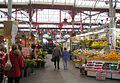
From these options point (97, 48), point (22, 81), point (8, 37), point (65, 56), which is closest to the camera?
point (8, 37)

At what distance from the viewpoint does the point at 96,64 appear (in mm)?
6770

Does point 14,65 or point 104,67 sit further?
point 104,67

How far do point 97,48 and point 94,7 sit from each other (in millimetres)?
10065

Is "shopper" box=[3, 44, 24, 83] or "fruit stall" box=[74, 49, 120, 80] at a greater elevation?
"shopper" box=[3, 44, 24, 83]

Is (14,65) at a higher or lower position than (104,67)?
higher

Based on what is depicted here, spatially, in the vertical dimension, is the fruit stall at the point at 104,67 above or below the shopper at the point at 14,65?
below

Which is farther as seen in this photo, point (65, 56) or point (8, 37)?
point (65, 56)

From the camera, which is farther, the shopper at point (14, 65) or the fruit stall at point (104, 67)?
the fruit stall at point (104, 67)

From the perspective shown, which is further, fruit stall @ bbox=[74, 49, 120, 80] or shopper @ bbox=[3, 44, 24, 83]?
fruit stall @ bbox=[74, 49, 120, 80]

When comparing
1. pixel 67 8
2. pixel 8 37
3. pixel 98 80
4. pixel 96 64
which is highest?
pixel 67 8

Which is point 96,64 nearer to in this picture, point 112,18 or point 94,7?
point 112,18

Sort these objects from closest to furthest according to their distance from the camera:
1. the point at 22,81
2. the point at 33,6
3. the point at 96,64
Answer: the point at 22,81, the point at 96,64, the point at 33,6

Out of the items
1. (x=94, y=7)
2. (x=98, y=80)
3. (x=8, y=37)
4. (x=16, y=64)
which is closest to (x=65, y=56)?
(x=98, y=80)

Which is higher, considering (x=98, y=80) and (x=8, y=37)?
(x=8, y=37)
